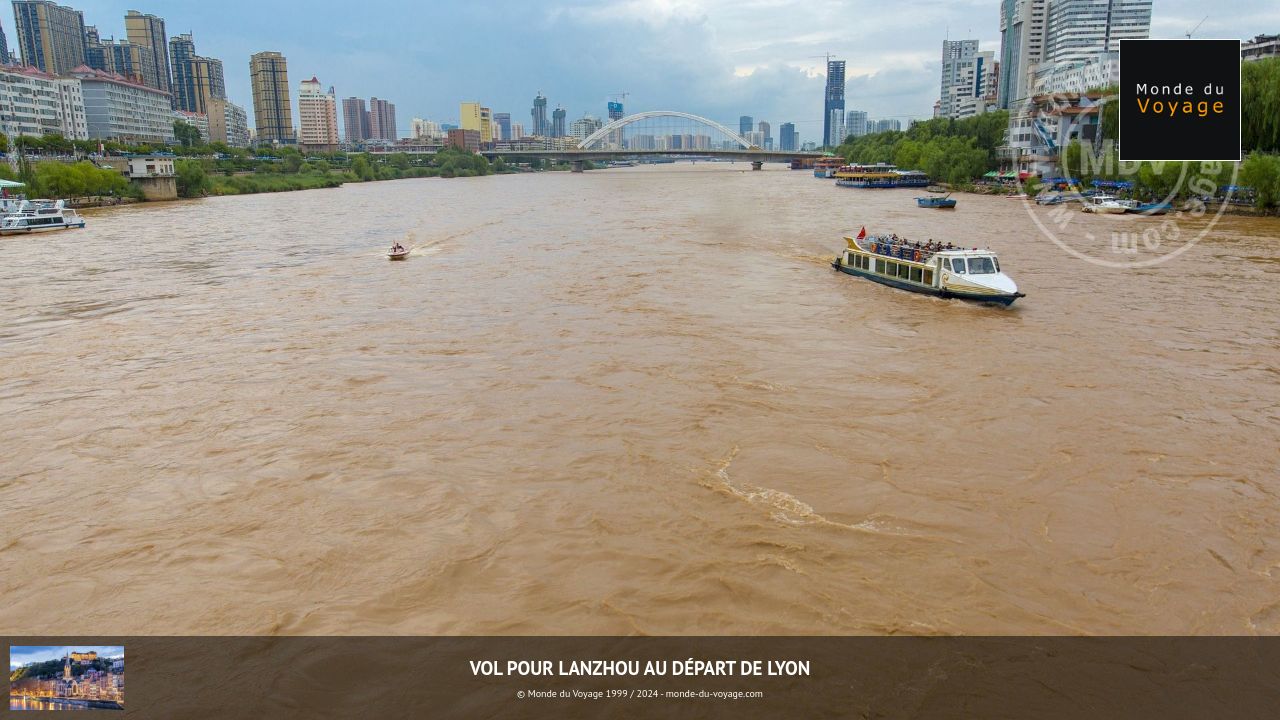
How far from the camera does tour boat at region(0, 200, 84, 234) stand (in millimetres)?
37938

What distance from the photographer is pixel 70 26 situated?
583 ft

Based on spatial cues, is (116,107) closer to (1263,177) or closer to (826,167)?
(826,167)

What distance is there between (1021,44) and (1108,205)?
388ft

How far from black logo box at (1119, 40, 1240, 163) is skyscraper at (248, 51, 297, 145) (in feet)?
639

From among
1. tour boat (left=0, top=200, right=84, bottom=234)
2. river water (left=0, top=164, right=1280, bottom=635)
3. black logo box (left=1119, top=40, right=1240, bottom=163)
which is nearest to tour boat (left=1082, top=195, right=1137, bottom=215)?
river water (left=0, top=164, right=1280, bottom=635)

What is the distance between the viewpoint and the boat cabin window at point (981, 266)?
1897 centimetres

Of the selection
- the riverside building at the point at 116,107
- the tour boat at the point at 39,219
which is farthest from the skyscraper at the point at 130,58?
the tour boat at the point at 39,219

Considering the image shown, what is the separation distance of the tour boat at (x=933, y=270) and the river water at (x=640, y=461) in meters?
0.46

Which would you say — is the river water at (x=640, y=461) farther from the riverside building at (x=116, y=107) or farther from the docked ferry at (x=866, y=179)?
the riverside building at (x=116, y=107)

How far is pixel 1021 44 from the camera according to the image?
143 metres
